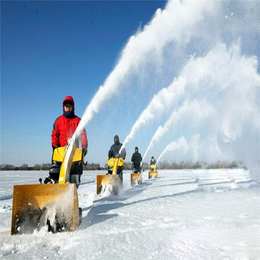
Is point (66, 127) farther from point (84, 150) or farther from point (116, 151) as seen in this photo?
point (116, 151)

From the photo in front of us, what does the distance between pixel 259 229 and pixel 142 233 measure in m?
1.30

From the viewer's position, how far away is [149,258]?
2146 mm

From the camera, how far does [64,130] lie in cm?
439

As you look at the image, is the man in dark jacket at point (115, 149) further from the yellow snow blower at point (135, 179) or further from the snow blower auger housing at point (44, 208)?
the snow blower auger housing at point (44, 208)

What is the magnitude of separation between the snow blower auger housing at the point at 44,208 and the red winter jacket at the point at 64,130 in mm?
1306

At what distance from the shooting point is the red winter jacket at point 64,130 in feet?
14.4

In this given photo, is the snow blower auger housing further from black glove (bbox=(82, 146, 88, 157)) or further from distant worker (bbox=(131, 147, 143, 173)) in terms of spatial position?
distant worker (bbox=(131, 147, 143, 173))

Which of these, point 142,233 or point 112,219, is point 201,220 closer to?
point 142,233

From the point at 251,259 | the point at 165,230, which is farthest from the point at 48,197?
the point at 251,259

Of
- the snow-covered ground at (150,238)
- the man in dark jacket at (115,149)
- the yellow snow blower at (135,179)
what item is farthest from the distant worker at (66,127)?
the yellow snow blower at (135,179)

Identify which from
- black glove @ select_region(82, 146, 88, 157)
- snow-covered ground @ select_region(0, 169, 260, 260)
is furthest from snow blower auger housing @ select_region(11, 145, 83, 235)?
black glove @ select_region(82, 146, 88, 157)

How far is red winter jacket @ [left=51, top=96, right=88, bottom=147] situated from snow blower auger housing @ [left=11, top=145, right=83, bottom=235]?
4.28ft

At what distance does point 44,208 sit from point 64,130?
1587mm

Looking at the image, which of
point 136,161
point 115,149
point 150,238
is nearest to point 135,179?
point 136,161
